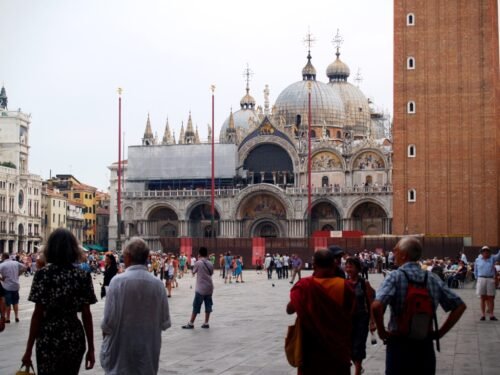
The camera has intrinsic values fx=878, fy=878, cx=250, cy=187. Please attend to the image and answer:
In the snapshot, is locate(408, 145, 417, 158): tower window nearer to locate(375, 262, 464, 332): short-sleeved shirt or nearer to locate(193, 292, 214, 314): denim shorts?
locate(193, 292, 214, 314): denim shorts

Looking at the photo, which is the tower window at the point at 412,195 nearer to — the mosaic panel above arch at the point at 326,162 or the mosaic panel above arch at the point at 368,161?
the mosaic panel above arch at the point at 368,161

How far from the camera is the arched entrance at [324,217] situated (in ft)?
229

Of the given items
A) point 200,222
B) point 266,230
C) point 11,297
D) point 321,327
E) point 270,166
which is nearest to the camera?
point 321,327

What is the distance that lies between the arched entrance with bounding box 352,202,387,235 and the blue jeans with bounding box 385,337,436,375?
6178 centimetres

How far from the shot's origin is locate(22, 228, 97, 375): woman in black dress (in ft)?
20.9

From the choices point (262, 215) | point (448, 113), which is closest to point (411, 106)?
point (448, 113)

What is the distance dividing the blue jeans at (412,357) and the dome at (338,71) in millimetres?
87312

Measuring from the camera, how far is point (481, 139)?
5094cm

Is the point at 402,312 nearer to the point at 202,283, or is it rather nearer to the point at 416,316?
the point at 416,316

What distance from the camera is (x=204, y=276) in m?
15.2

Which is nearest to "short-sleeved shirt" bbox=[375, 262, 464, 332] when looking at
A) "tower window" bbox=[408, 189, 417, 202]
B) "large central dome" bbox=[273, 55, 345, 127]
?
"tower window" bbox=[408, 189, 417, 202]

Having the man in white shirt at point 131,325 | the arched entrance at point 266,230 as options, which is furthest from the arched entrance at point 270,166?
the man in white shirt at point 131,325

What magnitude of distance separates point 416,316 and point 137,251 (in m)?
2.15

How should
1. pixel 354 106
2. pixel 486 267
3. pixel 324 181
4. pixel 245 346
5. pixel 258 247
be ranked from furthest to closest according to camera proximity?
1. pixel 354 106
2. pixel 324 181
3. pixel 258 247
4. pixel 486 267
5. pixel 245 346
